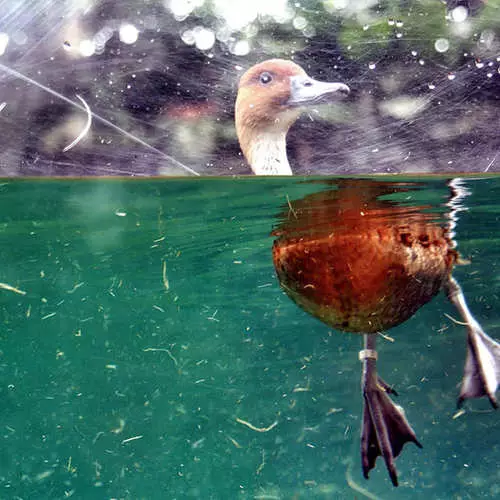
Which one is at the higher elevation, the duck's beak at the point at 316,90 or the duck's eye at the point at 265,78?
the duck's eye at the point at 265,78

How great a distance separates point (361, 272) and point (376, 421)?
1.44 meters

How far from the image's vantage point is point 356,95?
3.20 m

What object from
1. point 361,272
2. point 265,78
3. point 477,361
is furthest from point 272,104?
point 477,361

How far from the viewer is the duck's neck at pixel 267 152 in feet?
11.0

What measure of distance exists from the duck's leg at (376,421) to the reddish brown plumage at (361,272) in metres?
0.41

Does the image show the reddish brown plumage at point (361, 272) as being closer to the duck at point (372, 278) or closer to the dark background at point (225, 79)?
the duck at point (372, 278)

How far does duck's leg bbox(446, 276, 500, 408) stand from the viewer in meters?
4.83

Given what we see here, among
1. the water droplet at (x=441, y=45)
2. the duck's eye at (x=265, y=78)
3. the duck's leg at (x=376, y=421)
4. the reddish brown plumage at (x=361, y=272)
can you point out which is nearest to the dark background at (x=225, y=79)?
the water droplet at (x=441, y=45)

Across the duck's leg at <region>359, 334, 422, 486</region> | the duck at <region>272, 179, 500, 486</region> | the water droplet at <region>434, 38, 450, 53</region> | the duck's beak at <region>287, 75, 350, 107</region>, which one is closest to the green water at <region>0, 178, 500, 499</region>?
the duck at <region>272, 179, 500, 486</region>

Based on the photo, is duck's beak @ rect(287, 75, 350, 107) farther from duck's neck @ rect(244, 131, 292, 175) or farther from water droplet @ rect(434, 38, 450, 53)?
water droplet @ rect(434, 38, 450, 53)

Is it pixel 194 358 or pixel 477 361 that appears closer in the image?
pixel 477 361

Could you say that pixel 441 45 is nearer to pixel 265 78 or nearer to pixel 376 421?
pixel 265 78

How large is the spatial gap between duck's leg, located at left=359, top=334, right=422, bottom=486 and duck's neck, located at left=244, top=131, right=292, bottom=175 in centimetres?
171

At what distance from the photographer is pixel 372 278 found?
383cm
